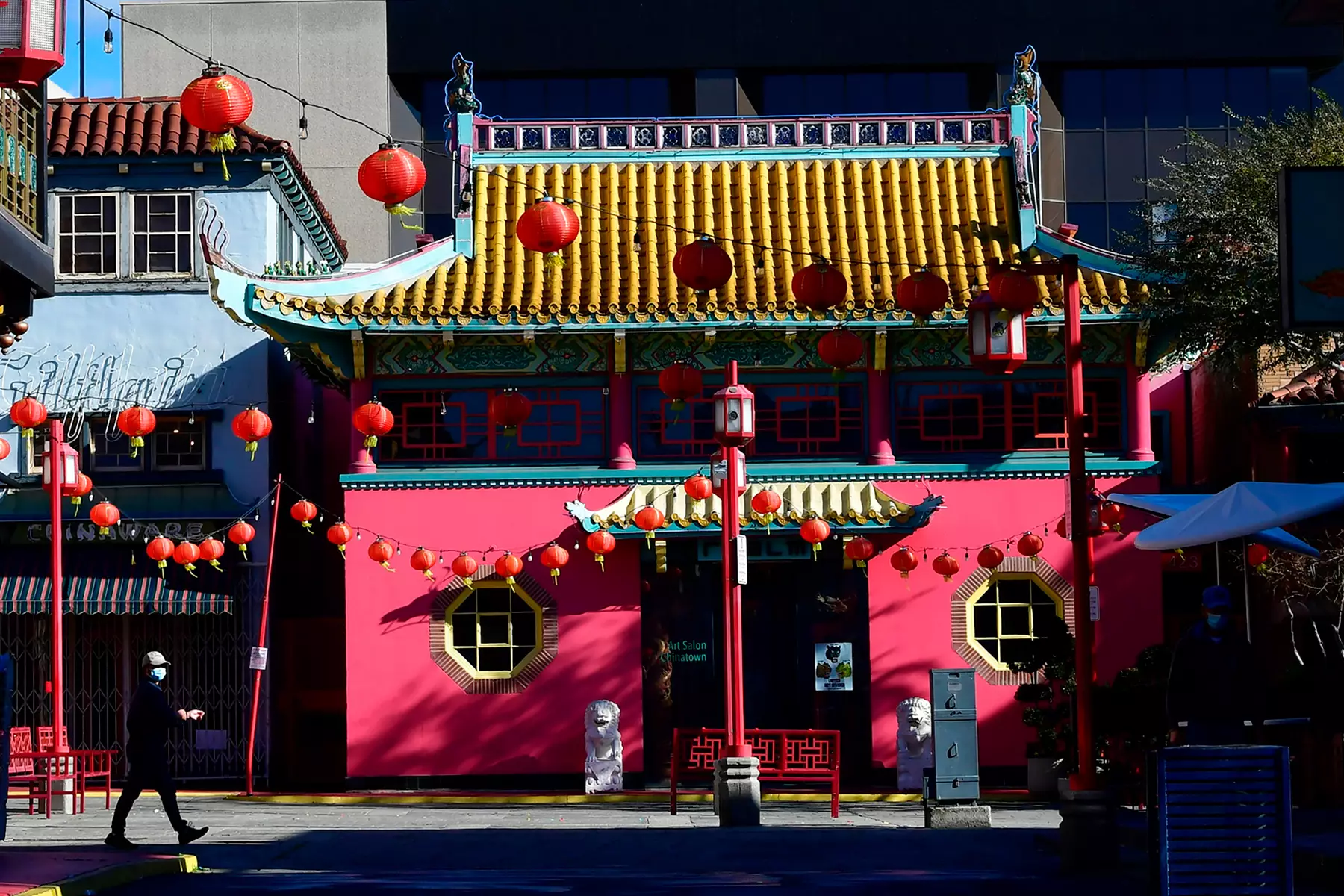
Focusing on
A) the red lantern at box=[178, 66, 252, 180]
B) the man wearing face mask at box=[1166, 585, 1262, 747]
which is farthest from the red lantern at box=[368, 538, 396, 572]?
the man wearing face mask at box=[1166, 585, 1262, 747]

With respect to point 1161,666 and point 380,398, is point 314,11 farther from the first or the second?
point 1161,666

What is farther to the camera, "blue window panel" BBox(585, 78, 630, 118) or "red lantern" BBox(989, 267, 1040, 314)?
"blue window panel" BBox(585, 78, 630, 118)

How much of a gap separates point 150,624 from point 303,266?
5.53m

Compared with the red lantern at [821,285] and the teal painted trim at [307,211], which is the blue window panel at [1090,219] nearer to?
the teal painted trim at [307,211]

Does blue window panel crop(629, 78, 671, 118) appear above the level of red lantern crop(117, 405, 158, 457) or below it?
above

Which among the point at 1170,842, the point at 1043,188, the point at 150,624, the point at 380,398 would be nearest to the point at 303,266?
the point at 380,398

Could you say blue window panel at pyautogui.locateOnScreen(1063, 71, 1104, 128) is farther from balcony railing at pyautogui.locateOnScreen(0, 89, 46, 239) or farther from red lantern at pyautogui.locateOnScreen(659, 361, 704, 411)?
balcony railing at pyautogui.locateOnScreen(0, 89, 46, 239)

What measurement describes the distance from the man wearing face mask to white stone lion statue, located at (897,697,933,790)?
10.5 m

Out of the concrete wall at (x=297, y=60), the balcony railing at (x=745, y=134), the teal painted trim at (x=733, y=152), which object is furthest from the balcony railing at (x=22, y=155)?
the concrete wall at (x=297, y=60)

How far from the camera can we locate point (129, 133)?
2755cm

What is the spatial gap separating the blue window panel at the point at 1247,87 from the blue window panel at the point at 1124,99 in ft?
6.68

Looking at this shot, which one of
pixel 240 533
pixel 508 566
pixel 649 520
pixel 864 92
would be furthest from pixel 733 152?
pixel 864 92

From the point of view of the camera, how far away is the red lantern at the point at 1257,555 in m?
23.2

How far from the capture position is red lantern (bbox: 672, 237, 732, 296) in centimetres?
1839
